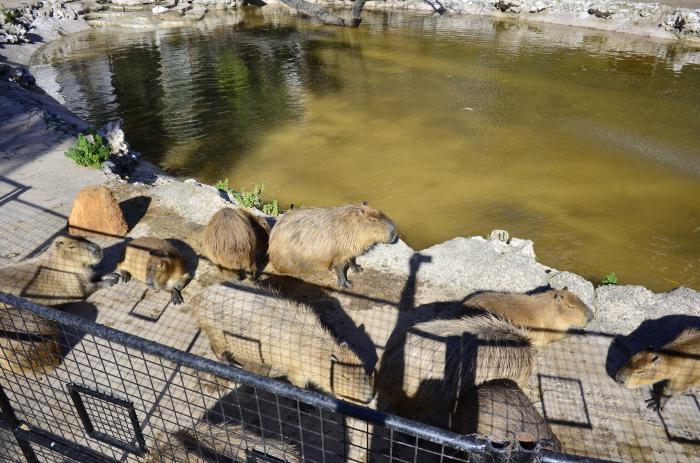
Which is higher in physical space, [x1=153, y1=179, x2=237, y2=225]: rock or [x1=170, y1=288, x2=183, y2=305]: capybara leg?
[x1=153, y1=179, x2=237, y2=225]: rock

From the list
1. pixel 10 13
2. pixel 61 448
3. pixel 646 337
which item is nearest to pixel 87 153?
pixel 61 448

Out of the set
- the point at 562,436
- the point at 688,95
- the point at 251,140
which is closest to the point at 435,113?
the point at 251,140

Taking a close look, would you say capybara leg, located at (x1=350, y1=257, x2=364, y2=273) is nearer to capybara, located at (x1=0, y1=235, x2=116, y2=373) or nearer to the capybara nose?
capybara, located at (x1=0, y1=235, x2=116, y2=373)

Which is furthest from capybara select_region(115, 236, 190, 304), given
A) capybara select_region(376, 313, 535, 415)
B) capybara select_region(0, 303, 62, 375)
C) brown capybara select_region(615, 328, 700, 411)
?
brown capybara select_region(615, 328, 700, 411)

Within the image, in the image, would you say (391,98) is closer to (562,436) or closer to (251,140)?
(251,140)

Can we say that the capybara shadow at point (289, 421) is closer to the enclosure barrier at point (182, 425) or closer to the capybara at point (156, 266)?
the enclosure barrier at point (182, 425)

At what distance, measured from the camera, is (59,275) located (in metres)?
4.81

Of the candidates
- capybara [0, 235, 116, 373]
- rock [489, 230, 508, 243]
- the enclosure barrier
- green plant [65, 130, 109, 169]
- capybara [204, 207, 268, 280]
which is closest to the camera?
the enclosure barrier

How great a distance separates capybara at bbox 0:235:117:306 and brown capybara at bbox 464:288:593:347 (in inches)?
156

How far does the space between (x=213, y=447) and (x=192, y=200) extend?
443 centimetres

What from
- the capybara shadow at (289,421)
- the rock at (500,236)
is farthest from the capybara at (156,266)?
the rock at (500,236)

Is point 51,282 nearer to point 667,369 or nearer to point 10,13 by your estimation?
point 667,369

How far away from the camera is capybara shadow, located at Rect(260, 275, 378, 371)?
446cm

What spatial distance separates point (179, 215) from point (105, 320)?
2.06 metres
